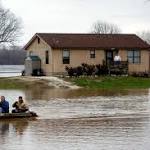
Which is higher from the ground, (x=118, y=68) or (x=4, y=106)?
(x=118, y=68)

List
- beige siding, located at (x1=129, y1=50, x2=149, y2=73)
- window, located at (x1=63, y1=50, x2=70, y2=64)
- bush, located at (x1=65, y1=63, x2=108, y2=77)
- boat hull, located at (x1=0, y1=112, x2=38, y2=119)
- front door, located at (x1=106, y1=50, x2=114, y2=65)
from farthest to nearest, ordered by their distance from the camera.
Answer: beige siding, located at (x1=129, y1=50, x2=149, y2=73)
front door, located at (x1=106, y1=50, x2=114, y2=65)
window, located at (x1=63, y1=50, x2=70, y2=64)
bush, located at (x1=65, y1=63, x2=108, y2=77)
boat hull, located at (x1=0, y1=112, x2=38, y2=119)

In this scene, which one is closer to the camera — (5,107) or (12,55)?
(5,107)

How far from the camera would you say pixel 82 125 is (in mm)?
30344

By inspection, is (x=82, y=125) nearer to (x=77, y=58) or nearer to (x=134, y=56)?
(x=77, y=58)

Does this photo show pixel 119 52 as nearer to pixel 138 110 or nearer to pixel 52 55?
pixel 52 55

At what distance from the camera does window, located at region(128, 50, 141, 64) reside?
228ft

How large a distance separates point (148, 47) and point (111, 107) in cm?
3088

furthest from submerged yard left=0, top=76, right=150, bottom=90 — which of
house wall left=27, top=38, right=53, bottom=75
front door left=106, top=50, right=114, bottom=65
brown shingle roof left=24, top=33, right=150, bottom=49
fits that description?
brown shingle roof left=24, top=33, right=150, bottom=49

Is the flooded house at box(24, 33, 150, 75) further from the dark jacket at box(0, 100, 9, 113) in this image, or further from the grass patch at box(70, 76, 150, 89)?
the dark jacket at box(0, 100, 9, 113)

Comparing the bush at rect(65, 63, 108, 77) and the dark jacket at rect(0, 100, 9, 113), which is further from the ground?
the bush at rect(65, 63, 108, 77)

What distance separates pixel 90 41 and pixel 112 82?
9.93 meters

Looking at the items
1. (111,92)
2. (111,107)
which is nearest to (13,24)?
(111,92)

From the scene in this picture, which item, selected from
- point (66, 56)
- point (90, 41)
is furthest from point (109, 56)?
point (66, 56)

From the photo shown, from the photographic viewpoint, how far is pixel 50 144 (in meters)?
24.4
